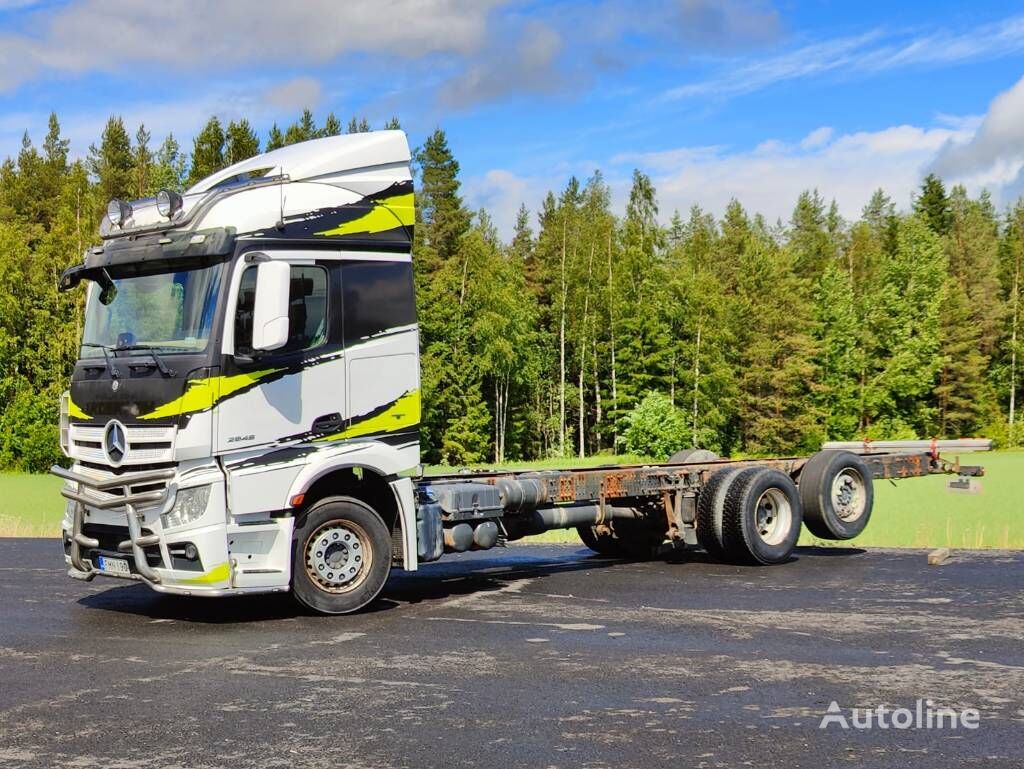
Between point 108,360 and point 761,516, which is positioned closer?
point 108,360

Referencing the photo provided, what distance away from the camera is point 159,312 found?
967 centimetres

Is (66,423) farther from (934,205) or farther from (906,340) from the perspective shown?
(934,205)

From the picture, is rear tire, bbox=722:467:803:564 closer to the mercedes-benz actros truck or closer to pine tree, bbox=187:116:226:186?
the mercedes-benz actros truck

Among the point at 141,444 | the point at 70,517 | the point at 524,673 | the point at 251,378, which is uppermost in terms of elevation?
the point at 251,378

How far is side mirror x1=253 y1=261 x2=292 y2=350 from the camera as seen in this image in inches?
363

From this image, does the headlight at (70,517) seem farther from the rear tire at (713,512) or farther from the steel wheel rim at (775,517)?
the steel wheel rim at (775,517)

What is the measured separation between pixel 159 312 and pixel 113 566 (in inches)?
87.4

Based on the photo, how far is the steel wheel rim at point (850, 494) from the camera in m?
14.2

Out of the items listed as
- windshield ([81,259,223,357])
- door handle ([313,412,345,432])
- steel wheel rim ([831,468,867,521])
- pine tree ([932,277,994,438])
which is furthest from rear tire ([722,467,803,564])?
pine tree ([932,277,994,438])

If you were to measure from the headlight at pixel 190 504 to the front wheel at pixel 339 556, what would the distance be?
0.95m

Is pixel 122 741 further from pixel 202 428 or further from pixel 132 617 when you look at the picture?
pixel 132 617

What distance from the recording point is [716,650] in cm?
845

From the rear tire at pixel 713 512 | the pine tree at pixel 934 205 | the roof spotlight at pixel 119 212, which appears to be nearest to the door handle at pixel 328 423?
the roof spotlight at pixel 119 212

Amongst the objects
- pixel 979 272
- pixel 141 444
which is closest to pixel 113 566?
pixel 141 444
